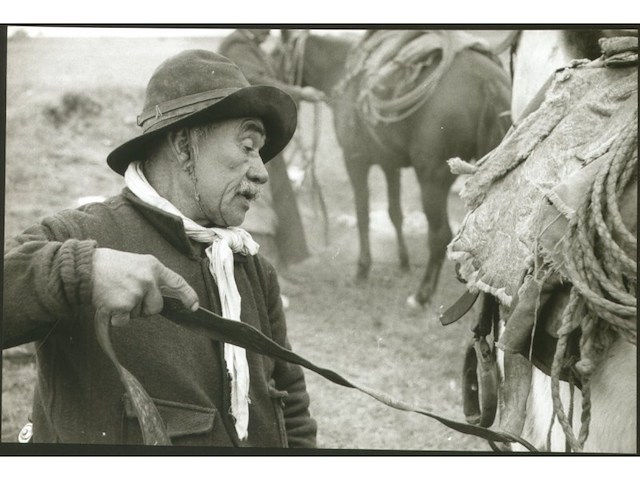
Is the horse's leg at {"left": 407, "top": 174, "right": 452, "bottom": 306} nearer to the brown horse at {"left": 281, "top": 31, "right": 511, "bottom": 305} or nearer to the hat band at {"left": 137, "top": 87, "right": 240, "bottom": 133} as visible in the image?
the brown horse at {"left": 281, "top": 31, "right": 511, "bottom": 305}

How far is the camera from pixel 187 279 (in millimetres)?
2252

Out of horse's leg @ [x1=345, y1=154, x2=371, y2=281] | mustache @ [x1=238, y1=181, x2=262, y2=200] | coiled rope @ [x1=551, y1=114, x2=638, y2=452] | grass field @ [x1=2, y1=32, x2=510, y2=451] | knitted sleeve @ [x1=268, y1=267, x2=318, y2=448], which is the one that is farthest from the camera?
horse's leg @ [x1=345, y1=154, x2=371, y2=281]

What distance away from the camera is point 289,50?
4.26 metres

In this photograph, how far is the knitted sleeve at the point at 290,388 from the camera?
2471 millimetres

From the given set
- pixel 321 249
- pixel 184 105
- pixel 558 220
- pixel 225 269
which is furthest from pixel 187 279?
pixel 321 249

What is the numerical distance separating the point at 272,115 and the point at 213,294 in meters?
0.53

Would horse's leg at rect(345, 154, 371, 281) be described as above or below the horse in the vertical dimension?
below

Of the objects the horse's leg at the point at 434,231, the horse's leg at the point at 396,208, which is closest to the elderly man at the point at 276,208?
the horse's leg at the point at 396,208

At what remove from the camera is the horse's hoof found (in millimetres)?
4047

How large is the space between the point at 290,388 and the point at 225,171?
67 cm

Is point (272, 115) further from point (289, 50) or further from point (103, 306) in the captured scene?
point (289, 50)

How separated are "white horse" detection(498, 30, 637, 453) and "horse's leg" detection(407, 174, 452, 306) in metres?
1.07

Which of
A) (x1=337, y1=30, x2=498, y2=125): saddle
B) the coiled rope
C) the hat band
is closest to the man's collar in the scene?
the hat band

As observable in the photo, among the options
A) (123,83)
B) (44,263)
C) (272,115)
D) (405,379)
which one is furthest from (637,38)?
(123,83)
